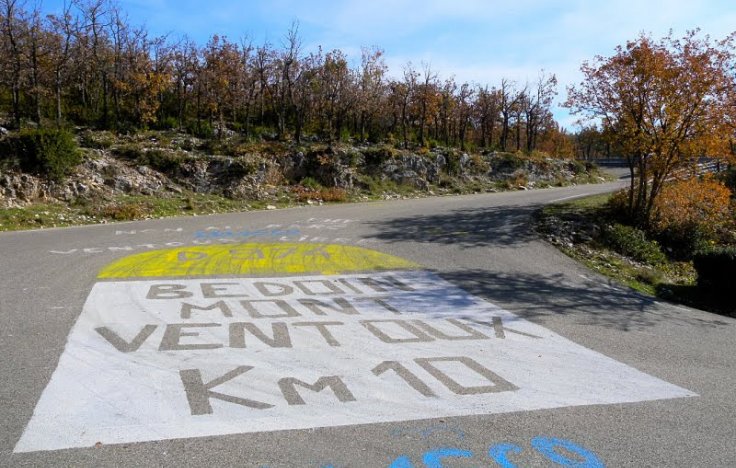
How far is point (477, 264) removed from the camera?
12484 millimetres

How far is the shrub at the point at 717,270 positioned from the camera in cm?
1112

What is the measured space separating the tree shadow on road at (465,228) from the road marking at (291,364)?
239 inches

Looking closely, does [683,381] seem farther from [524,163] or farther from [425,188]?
[524,163]

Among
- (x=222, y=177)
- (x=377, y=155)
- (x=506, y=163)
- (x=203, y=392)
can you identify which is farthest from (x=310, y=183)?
(x=203, y=392)

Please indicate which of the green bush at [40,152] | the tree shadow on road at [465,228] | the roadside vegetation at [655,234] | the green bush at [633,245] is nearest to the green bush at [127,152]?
the green bush at [40,152]

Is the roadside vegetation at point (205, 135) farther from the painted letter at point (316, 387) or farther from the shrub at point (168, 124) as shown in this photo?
the painted letter at point (316, 387)

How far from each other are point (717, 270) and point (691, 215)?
28.3 feet

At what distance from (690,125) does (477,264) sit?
1046 centimetres

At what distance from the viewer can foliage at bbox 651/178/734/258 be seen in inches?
722

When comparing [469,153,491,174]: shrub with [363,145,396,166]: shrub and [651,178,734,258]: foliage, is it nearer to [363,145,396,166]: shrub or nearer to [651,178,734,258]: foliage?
[363,145,396,166]: shrub

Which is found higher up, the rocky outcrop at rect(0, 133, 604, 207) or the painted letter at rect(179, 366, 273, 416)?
the rocky outcrop at rect(0, 133, 604, 207)

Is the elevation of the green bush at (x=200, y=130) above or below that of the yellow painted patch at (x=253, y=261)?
above

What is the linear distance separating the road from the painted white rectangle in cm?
3

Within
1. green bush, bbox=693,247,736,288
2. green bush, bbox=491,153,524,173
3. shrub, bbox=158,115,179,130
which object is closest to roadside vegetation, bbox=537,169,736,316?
green bush, bbox=693,247,736,288
